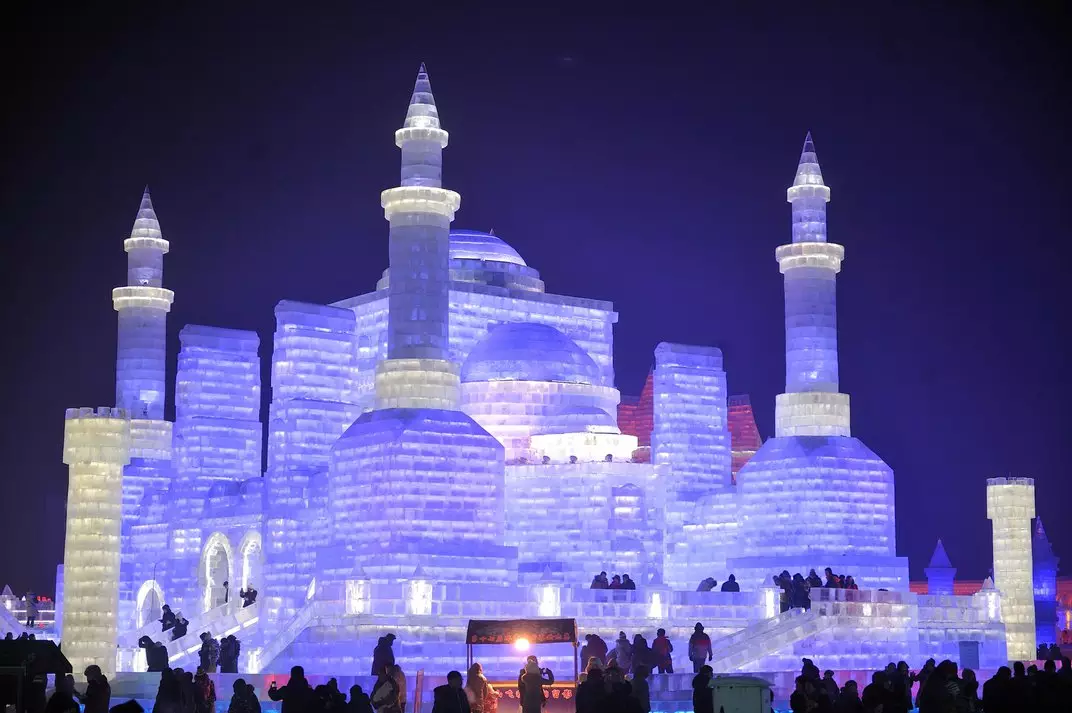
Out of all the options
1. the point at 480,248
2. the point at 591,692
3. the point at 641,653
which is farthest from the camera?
the point at 480,248

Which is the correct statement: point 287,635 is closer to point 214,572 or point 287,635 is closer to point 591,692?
point 214,572

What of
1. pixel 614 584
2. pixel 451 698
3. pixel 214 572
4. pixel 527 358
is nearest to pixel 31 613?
pixel 214 572

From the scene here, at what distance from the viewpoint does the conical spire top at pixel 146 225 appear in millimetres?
46906

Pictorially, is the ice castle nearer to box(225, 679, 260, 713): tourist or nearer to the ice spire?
the ice spire

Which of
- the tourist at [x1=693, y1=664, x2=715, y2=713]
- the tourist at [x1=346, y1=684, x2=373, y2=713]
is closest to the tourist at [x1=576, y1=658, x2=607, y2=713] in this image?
the tourist at [x1=693, y1=664, x2=715, y2=713]

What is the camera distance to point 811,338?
42.2 m

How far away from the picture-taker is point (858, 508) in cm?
4141

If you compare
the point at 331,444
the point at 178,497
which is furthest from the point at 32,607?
the point at 331,444

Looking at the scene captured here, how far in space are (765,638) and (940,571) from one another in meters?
23.5

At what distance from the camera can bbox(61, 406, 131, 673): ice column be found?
3222 centimetres

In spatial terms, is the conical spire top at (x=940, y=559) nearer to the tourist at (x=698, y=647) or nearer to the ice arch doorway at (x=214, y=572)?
the ice arch doorway at (x=214, y=572)

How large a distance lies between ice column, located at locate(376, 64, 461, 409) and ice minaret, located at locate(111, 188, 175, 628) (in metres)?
10.4

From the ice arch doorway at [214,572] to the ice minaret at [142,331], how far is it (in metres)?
4.53

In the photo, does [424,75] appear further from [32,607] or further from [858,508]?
[32,607]
